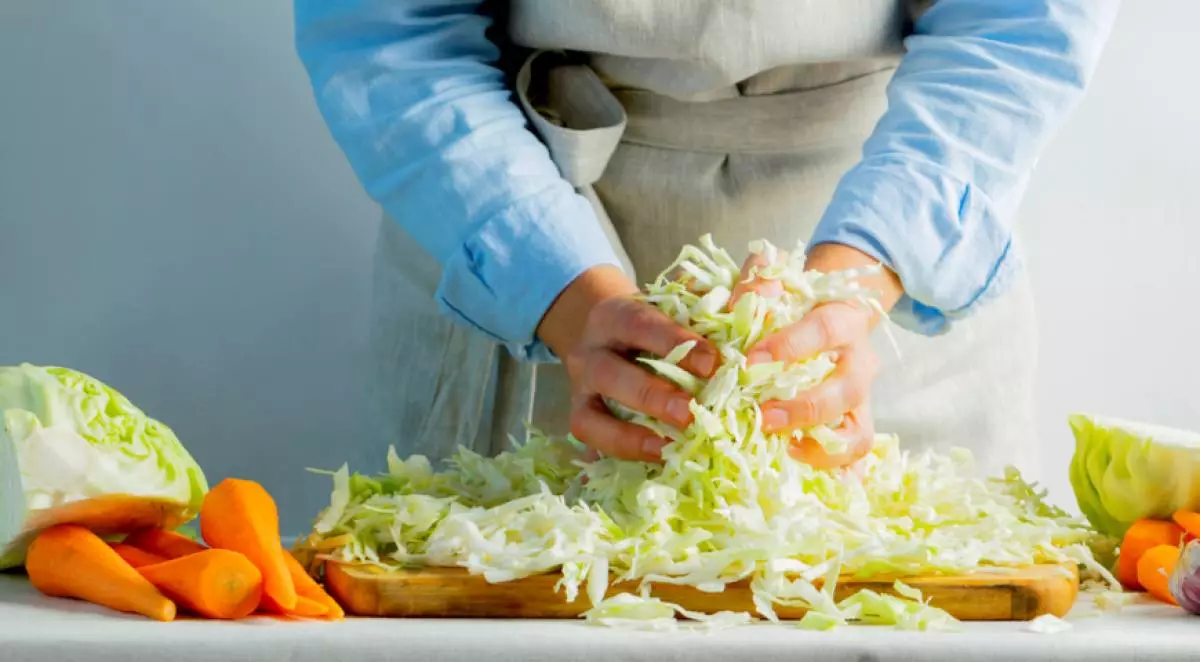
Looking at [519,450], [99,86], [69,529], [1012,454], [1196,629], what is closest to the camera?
[1196,629]

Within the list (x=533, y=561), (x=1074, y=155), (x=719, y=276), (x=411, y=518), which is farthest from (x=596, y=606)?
(x=1074, y=155)

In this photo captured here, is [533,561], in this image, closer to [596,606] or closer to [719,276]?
[596,606]

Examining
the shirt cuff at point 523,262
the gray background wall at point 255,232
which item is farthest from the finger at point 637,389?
the gray background wall at point 255,232

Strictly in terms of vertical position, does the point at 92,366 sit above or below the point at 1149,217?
below

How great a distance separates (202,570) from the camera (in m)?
0.88

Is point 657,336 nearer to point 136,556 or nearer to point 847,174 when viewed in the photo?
point 847,174

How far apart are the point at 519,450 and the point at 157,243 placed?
0.97 m

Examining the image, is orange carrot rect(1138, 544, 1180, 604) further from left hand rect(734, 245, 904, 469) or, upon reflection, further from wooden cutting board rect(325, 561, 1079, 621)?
left hand rect(734, 245, 904, 469)

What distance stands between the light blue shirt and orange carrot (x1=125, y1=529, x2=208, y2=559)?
0.32 meters

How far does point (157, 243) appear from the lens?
1.95 meters

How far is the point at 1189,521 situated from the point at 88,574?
762 millimetres

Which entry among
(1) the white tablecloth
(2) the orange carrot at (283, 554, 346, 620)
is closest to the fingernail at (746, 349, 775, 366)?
(1) the white tablecloth

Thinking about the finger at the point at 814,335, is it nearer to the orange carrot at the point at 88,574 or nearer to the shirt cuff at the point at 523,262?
the shirt cuff at the point at 523,262

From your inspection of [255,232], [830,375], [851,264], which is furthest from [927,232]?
[255,232]
